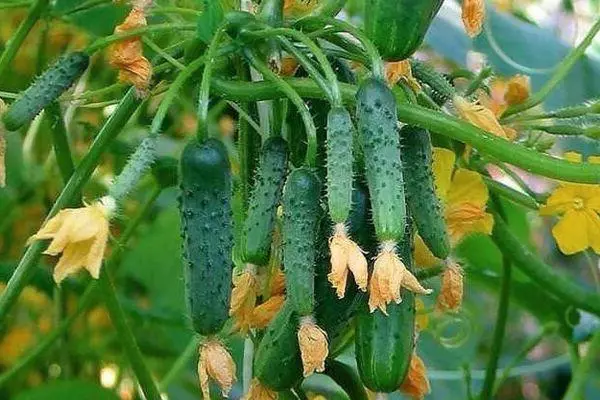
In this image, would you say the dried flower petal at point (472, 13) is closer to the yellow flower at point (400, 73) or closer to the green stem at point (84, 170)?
the yellow flower at point (400, 73)

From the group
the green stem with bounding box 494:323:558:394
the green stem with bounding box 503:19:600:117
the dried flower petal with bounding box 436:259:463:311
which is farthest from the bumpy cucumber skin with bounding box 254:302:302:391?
the green stem with bounding box 494:323:558:394

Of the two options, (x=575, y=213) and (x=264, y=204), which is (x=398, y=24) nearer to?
(x=264, y=204)

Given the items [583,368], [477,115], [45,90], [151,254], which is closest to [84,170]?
[45,90]

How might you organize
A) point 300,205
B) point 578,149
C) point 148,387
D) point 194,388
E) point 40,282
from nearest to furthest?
1. point 300,205
2. point 148,387
3. point 40,282
4. point 578,149
5. point 194,388

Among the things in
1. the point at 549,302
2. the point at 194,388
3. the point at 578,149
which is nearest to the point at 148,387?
A: the point at 549,302

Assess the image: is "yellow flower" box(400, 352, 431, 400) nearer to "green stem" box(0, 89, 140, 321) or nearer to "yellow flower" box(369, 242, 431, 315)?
"yellow flower" box(369, 242, 431, 315)

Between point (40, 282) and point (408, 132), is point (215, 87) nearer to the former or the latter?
point (408, 132)

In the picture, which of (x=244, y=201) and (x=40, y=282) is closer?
(x=244, y=201)
